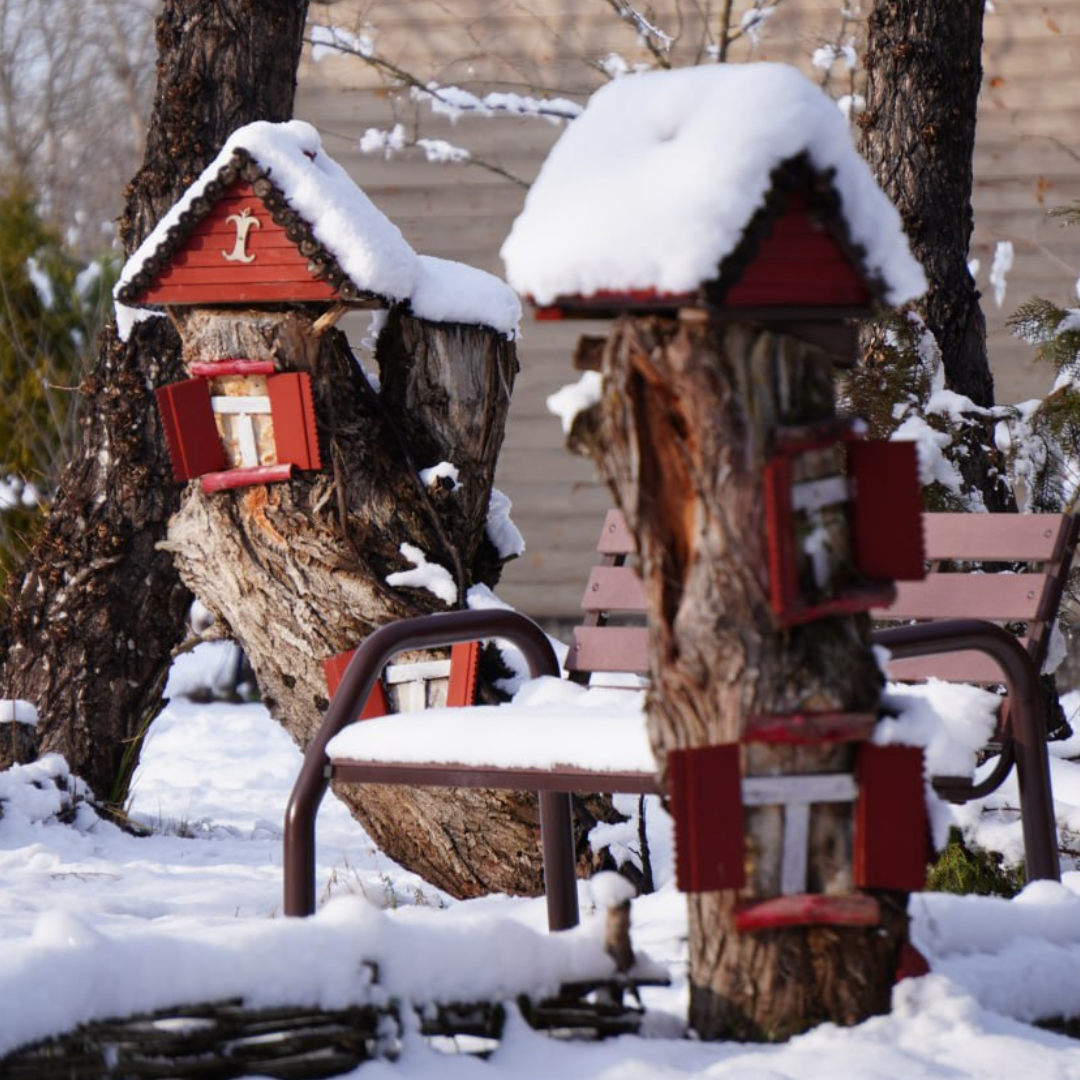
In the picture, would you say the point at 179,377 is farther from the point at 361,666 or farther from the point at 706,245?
the point at 706,245

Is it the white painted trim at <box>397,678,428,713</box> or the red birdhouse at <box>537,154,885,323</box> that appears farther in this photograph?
the white painted trim at <box>397,678,428,713</box>

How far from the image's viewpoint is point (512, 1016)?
229 cm

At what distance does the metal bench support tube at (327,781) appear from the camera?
9.84ft

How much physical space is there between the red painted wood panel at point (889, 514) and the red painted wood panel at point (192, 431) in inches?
97.1

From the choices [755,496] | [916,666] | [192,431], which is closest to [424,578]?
[192,431]

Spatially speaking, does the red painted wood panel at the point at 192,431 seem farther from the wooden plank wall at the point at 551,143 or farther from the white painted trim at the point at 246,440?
the wooden plank wall at the point at 551,143

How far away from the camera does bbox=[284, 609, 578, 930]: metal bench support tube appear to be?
118 inches

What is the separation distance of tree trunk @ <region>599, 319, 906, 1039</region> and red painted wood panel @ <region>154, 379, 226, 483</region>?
2.31 meters

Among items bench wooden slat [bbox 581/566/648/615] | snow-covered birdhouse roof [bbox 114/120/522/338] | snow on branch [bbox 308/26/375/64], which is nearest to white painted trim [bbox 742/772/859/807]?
bench wooden slat [bbox 581/566/648/615]

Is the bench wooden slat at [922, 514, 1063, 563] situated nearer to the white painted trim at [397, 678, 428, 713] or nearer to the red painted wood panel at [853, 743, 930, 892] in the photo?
the white painted trim at [397, 678, 428, 713]

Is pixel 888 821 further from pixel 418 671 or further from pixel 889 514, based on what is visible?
pixel 418 671

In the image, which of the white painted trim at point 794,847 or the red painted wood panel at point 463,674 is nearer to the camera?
the white painted trim at point 794,847

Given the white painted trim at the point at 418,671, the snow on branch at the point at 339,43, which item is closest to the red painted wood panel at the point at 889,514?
the white painted trim at the point at 418,671

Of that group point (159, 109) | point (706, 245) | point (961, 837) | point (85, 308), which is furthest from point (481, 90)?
point (706, 245)
